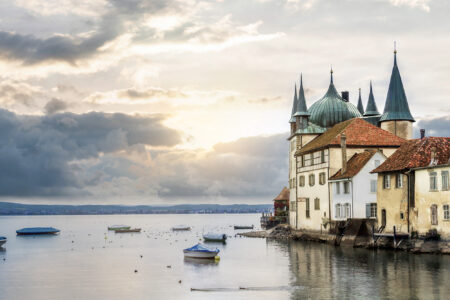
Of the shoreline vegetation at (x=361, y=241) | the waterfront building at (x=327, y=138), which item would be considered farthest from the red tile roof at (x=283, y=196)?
the waterfront building at (x=327, y=138)

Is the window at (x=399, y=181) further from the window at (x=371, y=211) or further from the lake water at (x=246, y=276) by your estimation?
the window at (x=371, y=211)

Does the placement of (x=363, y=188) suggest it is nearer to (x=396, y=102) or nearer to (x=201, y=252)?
(x=201, y=252)

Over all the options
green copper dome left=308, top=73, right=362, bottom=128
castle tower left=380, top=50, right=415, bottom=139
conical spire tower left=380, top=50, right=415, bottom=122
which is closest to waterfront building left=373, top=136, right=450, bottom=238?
castle tower left=380, top=50, right=415, bottom=139

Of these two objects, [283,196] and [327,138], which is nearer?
[327,138]

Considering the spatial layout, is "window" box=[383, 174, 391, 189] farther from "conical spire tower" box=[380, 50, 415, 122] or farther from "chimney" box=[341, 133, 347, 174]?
"conical spire tower" box=[380, 50, 415, 122]

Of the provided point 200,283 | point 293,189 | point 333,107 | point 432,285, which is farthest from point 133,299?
point 333,107

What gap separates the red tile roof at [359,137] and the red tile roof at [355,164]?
2631mm

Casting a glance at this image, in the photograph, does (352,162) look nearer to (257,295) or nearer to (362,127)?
(362,127)

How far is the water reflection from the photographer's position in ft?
142

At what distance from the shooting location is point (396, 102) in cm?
10044

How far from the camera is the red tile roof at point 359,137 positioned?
86.9m

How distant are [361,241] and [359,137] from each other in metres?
17.8

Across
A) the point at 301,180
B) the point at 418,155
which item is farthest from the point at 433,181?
the point at 301,180

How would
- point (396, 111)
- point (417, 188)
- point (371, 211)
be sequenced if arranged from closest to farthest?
1. point (417, 188)
2. point (371, 211)
3. point (396, 111)
